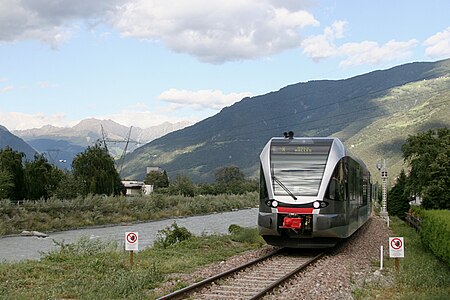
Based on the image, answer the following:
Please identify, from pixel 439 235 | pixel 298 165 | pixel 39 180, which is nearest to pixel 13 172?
pixel 39 180

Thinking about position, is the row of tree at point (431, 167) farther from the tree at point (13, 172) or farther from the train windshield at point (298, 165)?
the tree at point (13, 172)

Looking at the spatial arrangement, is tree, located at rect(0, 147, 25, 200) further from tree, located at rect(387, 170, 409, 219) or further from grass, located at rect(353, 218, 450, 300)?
grass, located at rect(353, 218, 450, 300)

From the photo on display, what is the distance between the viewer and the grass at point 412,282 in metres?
11.9

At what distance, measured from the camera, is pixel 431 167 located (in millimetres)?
28453

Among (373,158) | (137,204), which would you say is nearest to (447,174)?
(137,204)

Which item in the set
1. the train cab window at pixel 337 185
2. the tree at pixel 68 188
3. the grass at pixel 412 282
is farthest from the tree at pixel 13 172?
the grass at pixel 412 282

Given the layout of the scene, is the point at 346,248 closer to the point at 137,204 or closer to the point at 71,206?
Result: the point at 71,206

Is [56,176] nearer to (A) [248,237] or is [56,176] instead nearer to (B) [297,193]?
(A) [248,237]

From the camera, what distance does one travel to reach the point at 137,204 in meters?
69.3

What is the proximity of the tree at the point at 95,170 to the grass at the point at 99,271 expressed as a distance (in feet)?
183

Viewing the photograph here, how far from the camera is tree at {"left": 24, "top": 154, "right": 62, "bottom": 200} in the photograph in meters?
66.8

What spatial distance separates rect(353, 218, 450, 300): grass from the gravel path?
25cm

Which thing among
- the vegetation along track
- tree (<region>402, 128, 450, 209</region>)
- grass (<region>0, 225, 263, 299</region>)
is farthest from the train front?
tree (<region>402, 128, 450, 209</region>)

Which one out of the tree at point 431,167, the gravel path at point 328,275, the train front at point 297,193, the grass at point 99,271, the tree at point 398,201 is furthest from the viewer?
the tree at point 398,201
